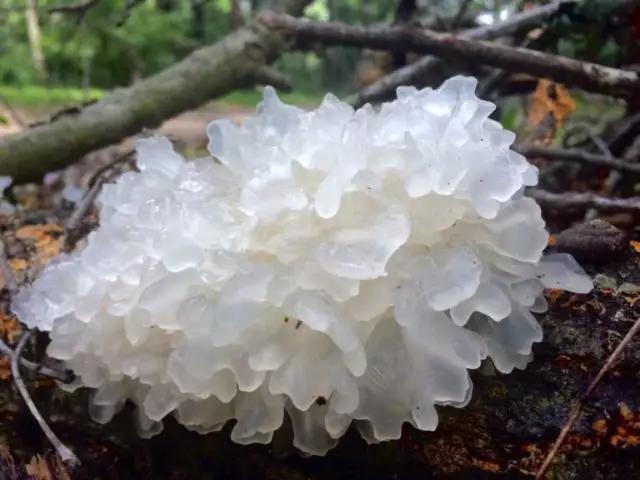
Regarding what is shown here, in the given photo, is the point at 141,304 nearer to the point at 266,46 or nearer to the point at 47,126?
the point at 47,126

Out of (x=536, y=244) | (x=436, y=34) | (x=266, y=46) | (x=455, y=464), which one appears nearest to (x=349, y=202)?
(x=536, y=244)

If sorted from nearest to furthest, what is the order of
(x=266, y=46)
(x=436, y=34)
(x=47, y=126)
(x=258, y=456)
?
(x=258, y=456) → (x=436, y=34) → (x=47, y=126) → (x=266, y=46)

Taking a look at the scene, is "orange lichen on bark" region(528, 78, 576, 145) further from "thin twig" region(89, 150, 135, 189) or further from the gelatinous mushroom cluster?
"thin twig" region(89, 150, 135, 189)

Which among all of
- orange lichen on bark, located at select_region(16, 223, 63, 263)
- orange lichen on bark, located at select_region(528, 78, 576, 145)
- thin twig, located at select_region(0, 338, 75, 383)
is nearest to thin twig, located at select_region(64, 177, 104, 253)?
orange lichen on bark, located at select_region(16, 223, 63, 263)

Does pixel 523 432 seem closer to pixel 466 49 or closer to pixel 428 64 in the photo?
pixel 466 49

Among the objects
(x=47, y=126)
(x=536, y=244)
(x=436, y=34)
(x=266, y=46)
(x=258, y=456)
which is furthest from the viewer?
(x=266, y=46)

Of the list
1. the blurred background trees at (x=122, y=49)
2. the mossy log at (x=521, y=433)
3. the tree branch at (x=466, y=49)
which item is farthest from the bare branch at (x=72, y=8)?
the blurred background trees at (x=122, y=49)
